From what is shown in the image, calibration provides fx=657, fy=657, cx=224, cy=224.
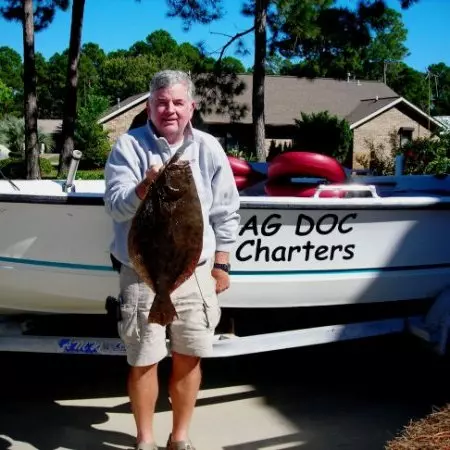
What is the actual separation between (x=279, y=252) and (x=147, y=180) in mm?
1672

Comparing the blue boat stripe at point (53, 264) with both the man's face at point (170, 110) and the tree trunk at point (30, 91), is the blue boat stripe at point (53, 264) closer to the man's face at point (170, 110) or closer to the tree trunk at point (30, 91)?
the man's face at point (170, 110)

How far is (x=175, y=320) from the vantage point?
3117mm

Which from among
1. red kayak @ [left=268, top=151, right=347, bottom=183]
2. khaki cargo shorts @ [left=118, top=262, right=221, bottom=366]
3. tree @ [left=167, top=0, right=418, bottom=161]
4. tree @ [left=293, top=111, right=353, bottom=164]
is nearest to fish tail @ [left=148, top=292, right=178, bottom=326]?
khaki cargo shorts @ [left=118, top=262, right=221, bottom=366]

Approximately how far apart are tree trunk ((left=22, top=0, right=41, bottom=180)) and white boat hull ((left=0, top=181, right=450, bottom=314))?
14236 millimetres

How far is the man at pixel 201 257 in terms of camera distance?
2.95 m

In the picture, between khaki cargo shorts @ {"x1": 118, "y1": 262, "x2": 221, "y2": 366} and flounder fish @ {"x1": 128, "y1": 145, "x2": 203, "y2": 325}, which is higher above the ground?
flounder fish @ {"x1": 128, "y1": 145, "x2": 203, "y2": 325}

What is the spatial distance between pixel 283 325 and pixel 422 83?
85.4 metres

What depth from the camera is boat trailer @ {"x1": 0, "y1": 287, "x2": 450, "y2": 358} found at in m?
3.96

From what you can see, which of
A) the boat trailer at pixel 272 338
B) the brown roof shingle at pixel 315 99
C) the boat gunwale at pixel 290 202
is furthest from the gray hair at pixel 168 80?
the brown roof shingle at pixel 315 99

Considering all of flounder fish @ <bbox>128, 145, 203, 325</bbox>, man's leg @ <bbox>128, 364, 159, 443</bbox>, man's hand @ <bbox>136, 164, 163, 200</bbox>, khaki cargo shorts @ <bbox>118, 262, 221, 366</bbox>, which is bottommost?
man's leg @ <bbox>128, 364, 159, 443</bbox>

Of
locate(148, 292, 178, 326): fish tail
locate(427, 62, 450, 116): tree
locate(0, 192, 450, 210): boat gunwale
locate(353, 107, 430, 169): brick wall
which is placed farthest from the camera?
locate(427, 62, 450, 116): tree

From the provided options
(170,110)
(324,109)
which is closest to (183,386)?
(170,110)

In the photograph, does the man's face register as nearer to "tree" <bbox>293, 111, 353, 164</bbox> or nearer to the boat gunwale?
the boat gunwale

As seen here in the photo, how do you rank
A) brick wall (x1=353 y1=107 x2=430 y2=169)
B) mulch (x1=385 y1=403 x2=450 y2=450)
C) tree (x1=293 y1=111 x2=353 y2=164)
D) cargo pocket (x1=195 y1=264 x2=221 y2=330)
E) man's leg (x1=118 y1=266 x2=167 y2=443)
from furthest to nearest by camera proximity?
1. brick wall (x1=353 y1=107 x2=430 y2=169)
2. tree (x1=293 y1=111 x2=353 y2=164)
3. cargo pocket (x1=195 y1=264 x2=221 y2=330)
4. man's leg (x1=118 y1=266 x2=167 y2=443)
5. mulch (x1=385 y1=403 x2=450 y2=450)
